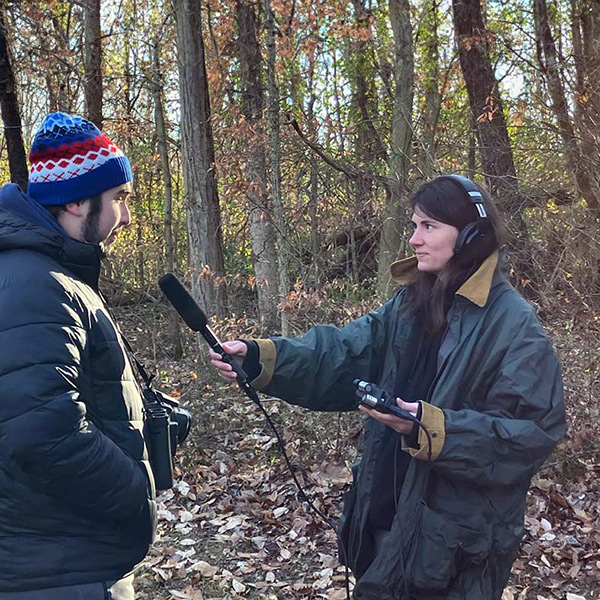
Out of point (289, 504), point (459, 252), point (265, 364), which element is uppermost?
point (459, 252)

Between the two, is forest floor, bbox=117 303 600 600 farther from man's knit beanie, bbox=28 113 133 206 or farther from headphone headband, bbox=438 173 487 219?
man's knit beanie, bbox=28 113 133 206

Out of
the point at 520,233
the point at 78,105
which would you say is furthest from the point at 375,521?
the point at 78,105

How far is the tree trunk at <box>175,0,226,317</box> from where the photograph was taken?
873cm

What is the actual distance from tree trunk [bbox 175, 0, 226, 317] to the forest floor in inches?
70.3

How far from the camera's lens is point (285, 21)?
8812mm

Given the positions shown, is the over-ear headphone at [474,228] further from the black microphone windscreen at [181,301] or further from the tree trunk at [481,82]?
the tree trunk at [481,82]

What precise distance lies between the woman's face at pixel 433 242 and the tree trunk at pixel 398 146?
406cm

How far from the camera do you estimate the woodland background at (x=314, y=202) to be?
16.9 ft

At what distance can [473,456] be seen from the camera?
233 cm

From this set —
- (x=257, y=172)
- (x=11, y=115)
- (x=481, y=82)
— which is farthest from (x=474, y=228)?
(x=11, y=115)

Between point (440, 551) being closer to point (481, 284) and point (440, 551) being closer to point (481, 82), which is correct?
point (481, 284)

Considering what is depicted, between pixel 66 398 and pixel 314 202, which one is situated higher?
pixel 314 202

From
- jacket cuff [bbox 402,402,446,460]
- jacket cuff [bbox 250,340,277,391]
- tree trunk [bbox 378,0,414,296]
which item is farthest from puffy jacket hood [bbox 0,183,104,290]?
tree trunk [bbox 378,0,414,296]

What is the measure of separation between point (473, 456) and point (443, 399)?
0.80 feet
